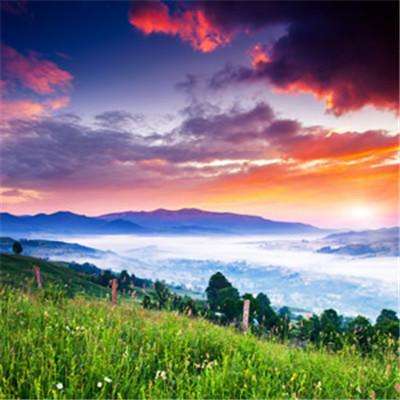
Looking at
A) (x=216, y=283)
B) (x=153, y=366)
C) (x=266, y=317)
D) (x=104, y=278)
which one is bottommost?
(x=266, y=317)

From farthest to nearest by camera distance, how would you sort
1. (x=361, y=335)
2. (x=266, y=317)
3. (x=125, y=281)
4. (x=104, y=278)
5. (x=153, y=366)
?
(x=104, y=278) < (x=266, y=317) < (x=125, y=281) < (x=361, y=335) < (x=153, y=366)

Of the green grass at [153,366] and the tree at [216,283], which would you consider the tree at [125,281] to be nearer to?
the green grass at [153,366]

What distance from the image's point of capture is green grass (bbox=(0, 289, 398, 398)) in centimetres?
555

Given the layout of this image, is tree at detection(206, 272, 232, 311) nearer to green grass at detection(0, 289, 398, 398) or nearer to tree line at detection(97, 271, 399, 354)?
tree line at detection(97, 271, 399, 354)

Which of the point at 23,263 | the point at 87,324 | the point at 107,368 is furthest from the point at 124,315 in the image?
the point at 23,263

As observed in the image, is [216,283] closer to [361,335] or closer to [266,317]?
[266,317]

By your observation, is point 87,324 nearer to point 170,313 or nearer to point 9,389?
point 170,313

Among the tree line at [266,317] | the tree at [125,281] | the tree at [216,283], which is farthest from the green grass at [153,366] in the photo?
the tree at [216,283]

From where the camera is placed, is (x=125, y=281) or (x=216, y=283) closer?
(x=125, y=281)

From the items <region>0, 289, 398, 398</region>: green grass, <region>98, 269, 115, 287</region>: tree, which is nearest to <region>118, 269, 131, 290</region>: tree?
<region>0, 289, 398, 398</region>: green grass

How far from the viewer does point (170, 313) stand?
34.0 ft

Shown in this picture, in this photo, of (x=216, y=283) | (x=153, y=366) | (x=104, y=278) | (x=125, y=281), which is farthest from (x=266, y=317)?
(x=104, y=278)

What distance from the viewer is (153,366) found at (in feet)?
21.7

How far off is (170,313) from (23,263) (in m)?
92.7
